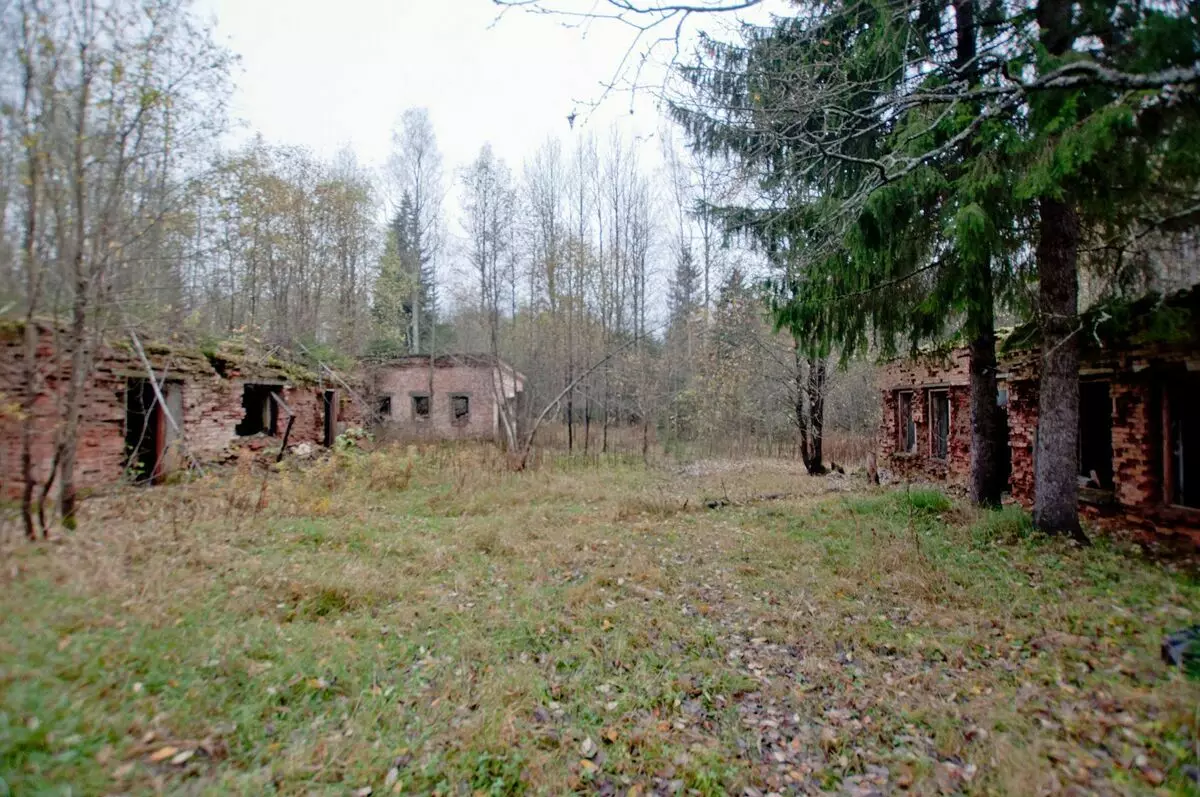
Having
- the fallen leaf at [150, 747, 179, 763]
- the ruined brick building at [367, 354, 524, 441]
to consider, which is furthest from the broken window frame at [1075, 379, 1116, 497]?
the ruined brick building at [367, 354, 524, 441]

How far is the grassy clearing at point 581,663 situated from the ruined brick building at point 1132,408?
56.2 inches

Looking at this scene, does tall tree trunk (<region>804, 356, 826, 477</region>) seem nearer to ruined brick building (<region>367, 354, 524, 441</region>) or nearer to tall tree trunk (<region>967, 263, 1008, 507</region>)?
tall tree trunk (<region>967, 263, 1008, 507</region>)

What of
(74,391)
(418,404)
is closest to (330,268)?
(418,404)

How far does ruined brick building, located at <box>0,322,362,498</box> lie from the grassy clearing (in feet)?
5.03

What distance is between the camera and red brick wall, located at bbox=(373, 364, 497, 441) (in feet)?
69.5

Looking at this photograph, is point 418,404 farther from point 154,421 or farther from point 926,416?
point 926,416

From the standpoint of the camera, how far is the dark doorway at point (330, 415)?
16.3 m

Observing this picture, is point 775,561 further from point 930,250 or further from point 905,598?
point 930,250

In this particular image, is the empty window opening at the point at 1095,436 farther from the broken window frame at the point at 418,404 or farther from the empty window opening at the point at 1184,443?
the broken window frame at the point at 418,404

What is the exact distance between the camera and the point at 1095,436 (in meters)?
8.28

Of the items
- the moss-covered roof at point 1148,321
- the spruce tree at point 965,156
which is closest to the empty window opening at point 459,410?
the spruce tree at point 965,156

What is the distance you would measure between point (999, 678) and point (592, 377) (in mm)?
16732

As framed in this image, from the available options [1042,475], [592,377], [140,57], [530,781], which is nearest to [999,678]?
[530,781]

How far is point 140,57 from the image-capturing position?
18.9ft
